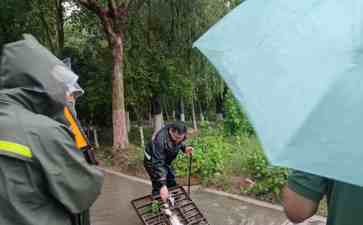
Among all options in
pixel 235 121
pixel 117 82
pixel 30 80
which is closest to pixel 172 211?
pixel 30 80

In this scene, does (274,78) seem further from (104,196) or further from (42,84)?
(104,196)

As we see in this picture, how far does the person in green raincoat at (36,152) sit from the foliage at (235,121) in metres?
7.81

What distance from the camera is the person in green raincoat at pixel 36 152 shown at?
1.47 m

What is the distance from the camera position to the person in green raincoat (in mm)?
1469

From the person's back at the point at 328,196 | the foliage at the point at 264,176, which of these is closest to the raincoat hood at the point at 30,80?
the person's back at the point at 328,196

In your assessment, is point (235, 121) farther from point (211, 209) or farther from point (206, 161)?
point (211, 209)

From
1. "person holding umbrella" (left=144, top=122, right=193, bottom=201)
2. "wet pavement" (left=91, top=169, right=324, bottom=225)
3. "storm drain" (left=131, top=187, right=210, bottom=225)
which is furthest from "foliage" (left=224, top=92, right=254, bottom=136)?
"person holding umbrella" (left=144, top=122, right=193, bottom=201)

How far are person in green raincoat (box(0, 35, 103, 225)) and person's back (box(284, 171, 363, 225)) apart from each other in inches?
33.0

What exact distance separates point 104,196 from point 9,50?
485cm

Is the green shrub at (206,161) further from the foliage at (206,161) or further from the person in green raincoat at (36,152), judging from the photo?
the person in green raincoat at (36,152)

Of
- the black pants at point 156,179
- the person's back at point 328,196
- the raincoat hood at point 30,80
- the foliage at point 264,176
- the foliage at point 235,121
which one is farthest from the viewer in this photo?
the foliage at point 235,121

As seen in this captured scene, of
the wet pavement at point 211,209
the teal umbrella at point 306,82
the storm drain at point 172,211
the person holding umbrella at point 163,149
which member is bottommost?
the wet pavement at point 211,209

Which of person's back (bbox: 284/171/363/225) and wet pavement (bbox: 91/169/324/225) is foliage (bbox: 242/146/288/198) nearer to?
wet pavement (bbox: 91/169/324/225)

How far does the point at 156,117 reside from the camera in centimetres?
1135
